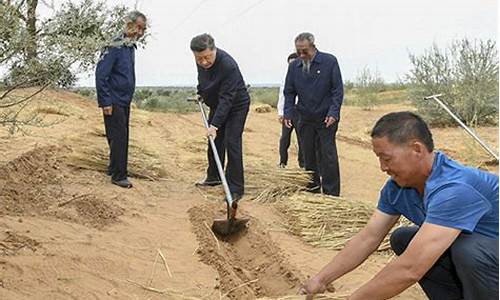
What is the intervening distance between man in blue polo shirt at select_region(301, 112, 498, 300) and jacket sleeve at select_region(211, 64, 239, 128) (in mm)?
3115

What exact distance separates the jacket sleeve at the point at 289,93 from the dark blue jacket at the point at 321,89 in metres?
0.19

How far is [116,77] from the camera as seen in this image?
604cm

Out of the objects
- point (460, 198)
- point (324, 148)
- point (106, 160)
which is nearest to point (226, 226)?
point (324, 148)

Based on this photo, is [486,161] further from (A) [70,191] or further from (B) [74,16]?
(B) [74,16]

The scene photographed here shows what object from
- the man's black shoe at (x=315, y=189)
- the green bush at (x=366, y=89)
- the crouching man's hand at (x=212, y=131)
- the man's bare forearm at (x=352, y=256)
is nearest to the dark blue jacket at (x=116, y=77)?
the crouching man's hand at (x=212, y=131)

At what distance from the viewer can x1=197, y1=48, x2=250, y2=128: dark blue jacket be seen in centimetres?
598

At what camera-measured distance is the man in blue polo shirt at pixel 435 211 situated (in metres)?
2.62

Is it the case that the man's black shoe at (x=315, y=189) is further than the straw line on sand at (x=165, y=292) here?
Yes

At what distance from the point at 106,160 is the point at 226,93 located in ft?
5.10

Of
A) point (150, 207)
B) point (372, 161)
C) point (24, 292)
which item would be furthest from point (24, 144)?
point (372, 161)

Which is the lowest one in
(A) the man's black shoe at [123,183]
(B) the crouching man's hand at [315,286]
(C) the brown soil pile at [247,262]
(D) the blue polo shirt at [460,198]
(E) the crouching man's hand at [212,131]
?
(C) the brown soil pile at [247,262]

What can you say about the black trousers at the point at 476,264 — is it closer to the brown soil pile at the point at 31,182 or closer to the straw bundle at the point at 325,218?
the straw bundle at the point at 325,218

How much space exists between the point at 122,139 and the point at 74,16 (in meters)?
2.31

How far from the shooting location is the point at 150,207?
572 cm
